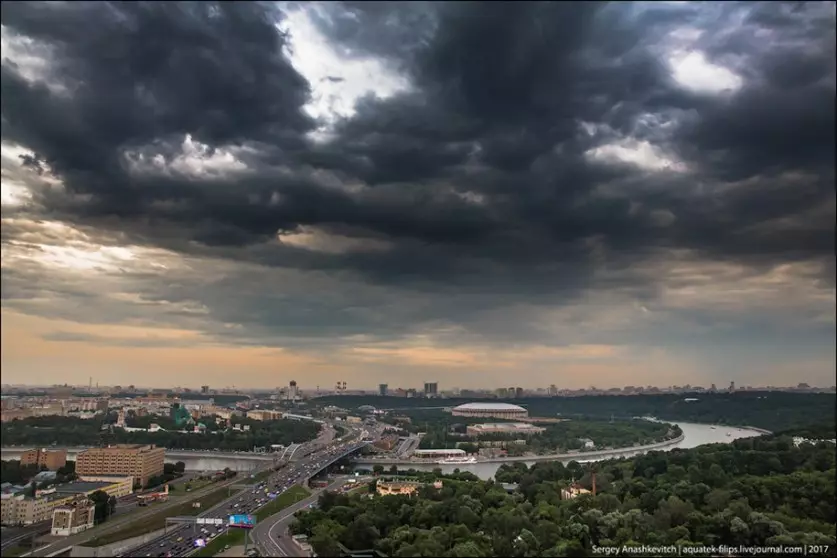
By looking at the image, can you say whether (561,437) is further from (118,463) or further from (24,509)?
(24,509)

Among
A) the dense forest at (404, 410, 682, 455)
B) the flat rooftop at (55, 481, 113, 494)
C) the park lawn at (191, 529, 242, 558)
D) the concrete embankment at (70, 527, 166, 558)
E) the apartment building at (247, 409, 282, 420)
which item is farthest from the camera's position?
the apartment building at (247, 409, 282, 420)

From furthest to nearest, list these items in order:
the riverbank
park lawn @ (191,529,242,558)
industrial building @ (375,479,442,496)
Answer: the riverbank < industrial building @ (375,479,442,496) < park lawn @ (191,529,242,558)

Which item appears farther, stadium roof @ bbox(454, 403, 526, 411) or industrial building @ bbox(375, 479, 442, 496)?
stadium roof @ bbox(454, 403, 526, 411)

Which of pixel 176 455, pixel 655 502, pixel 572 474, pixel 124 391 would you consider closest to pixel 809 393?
pixel 572 474

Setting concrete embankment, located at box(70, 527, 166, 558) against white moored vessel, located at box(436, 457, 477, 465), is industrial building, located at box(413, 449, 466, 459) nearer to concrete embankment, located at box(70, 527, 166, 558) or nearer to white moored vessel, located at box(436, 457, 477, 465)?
white moored vessel, located at box(436, 457, 477, 465)

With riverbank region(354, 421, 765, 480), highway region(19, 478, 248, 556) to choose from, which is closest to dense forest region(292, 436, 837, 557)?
highway region(19, 478, 248, 556)

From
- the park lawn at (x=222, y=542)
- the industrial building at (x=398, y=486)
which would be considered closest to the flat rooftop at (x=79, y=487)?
the park lawn at (x=222, y=542)

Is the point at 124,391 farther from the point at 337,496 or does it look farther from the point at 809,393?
the point at 809,393
